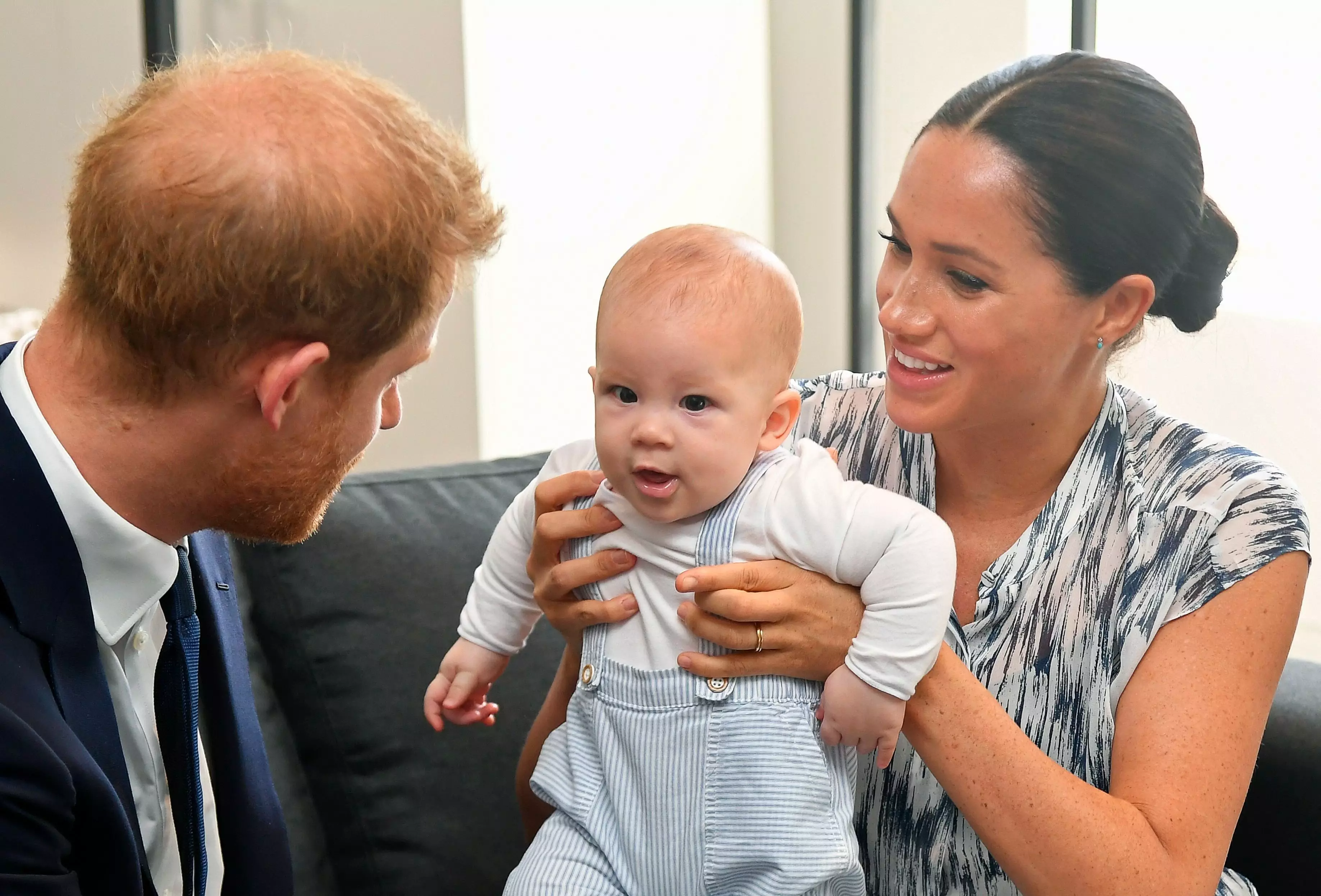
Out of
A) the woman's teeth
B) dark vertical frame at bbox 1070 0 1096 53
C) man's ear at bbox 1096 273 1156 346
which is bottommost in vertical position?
the woman's teeth

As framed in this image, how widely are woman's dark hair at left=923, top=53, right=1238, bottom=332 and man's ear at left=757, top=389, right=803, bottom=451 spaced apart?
0.35 metres

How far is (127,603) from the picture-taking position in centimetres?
119

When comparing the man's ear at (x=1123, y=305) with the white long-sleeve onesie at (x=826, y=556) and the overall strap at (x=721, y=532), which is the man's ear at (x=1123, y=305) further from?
the overall strap at (x=721, y=532)

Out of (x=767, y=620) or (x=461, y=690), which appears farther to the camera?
(x=461, y=690)

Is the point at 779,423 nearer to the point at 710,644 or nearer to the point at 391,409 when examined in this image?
the point at 710,644

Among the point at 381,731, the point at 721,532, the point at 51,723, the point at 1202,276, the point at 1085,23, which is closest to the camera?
the point at 51,723

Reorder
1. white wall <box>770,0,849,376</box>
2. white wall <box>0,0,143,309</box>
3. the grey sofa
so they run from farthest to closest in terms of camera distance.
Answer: white wall <box>770,0,849,376</box>, white wall <box>0,0,143,309</box>, the grey sofa

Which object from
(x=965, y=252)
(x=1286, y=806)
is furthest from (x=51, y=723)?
(x=1286, y=806)

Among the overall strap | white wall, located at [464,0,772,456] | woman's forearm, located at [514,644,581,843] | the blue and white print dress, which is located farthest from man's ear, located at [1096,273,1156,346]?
white wall, located at [464,0,772,456]

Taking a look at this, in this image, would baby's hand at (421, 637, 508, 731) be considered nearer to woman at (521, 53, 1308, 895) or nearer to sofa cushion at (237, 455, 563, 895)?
woman at (521, 53, 1308, 895)

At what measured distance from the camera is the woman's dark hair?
1369 mm

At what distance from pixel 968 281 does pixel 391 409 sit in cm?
65

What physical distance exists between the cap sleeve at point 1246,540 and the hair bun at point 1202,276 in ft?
0.81

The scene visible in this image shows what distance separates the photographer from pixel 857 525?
1.20 m
